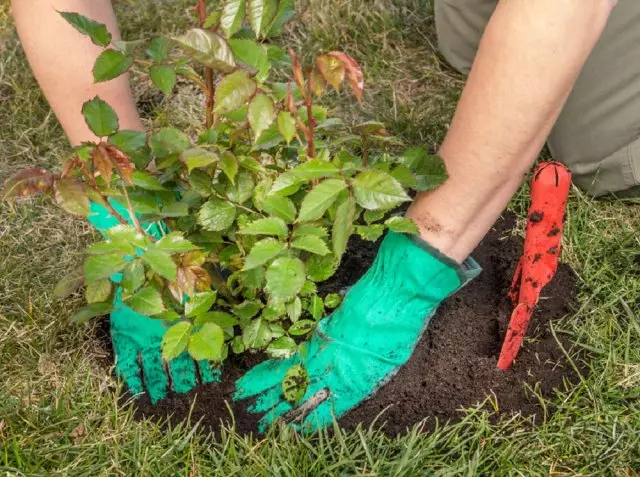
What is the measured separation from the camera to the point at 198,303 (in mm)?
1366

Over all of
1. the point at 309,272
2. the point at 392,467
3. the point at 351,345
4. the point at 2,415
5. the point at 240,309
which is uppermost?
the point at 309,272

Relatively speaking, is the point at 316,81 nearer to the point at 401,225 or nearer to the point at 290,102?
the point at 290,102

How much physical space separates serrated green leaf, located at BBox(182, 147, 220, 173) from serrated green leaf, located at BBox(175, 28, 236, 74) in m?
0.14

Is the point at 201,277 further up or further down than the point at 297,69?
further down

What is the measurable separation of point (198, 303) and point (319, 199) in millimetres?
308

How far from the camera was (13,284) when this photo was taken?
198 centimetres

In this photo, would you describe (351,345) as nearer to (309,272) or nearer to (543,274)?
(309,272)

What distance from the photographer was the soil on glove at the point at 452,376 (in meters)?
1.64

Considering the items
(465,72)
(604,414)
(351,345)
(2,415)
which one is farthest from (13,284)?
(465,72)

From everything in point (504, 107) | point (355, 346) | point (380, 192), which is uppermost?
point (504, 107)

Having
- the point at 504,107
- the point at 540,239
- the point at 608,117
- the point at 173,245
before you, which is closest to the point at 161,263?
the point at 173,245

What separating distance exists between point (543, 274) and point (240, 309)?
0.63 metres

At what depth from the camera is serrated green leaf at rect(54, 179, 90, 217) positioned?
1.17 m

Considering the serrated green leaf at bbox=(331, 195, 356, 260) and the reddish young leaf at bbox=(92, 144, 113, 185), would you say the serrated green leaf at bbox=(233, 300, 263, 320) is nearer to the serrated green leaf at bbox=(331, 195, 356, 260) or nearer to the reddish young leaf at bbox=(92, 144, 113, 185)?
the serrated green leaf at bbox=(331, 195, 356, 260)
